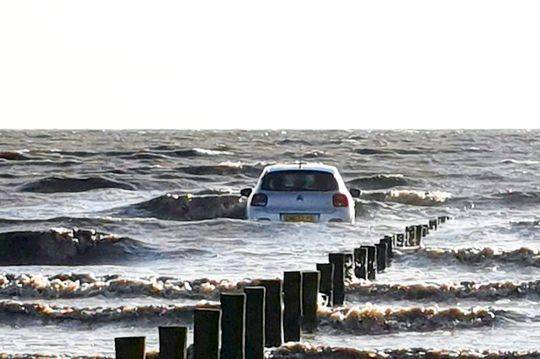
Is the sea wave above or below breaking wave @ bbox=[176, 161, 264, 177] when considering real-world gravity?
above

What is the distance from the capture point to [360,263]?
69.1 ft

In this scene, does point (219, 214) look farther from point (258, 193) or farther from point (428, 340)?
point (428, 340)

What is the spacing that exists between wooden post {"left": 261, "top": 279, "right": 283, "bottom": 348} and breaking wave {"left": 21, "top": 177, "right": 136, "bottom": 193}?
43.5 meters

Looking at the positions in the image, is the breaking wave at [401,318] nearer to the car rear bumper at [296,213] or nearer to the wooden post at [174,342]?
the wooden post at [174,342]

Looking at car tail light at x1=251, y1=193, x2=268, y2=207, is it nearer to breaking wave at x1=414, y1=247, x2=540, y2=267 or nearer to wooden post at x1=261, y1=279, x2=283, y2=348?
breaking wave at x1=414, y1=247, x2=540, y2=267

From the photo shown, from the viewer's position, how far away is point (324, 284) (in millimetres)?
17641

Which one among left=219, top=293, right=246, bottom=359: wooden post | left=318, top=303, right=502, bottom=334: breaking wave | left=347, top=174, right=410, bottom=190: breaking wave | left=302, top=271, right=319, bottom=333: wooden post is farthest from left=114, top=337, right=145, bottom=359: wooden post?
left=347, top=174, right=410, bottom=190: breaking wave

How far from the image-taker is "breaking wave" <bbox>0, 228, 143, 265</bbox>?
31011 millimetres

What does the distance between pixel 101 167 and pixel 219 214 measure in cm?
3088

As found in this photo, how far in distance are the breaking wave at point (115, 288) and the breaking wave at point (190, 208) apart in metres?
22.1

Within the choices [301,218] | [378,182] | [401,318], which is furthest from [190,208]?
[401,318]

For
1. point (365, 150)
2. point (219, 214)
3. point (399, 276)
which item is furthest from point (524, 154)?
point (399, 276)

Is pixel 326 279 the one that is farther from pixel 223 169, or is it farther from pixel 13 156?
pixel 13 156

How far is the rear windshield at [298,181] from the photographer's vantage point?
2544 centimetres
